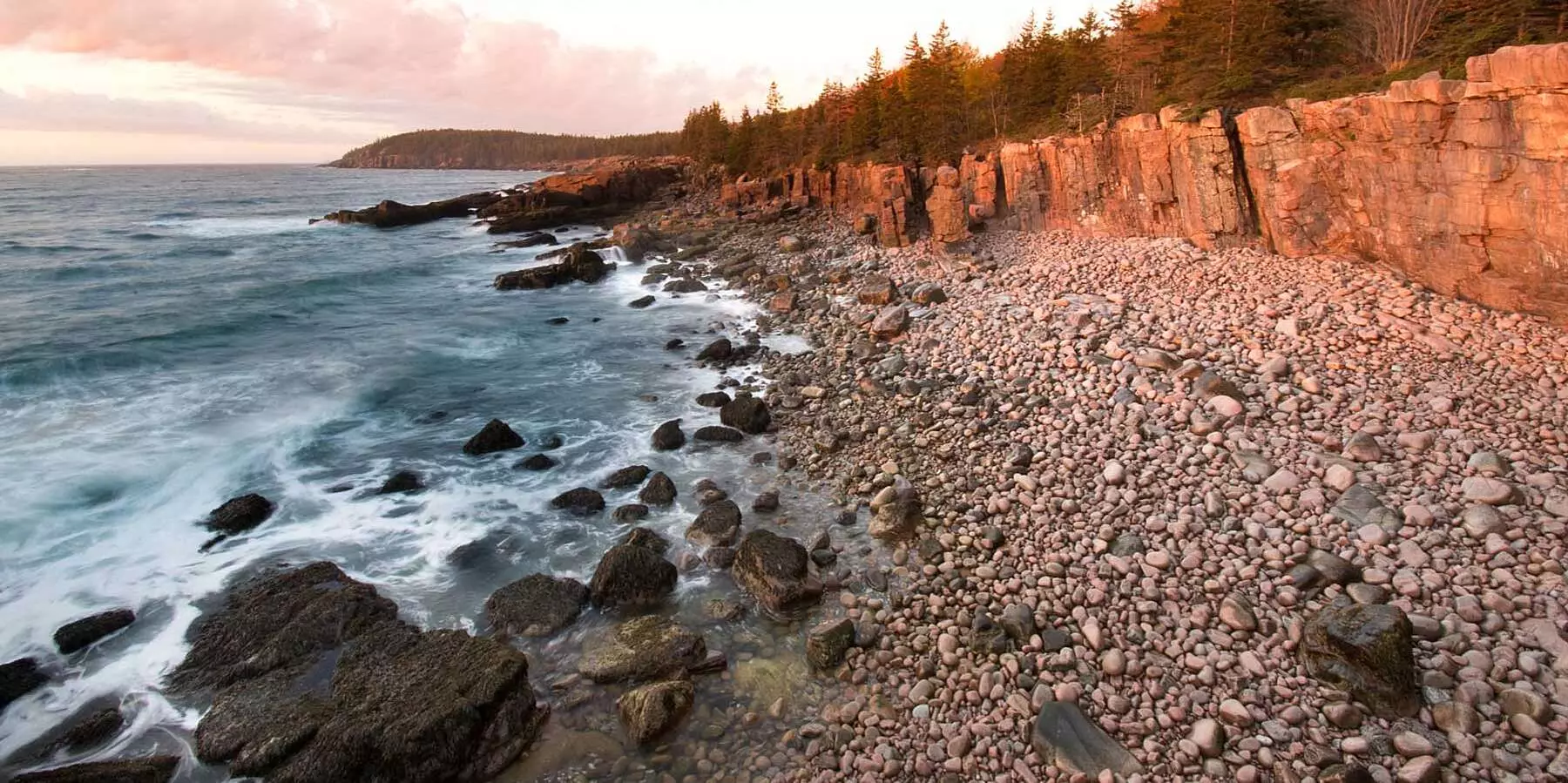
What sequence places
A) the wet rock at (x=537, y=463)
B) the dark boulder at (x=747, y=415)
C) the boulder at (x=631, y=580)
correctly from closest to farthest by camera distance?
the boulder at (x=631, y=580) < the wet rock at (x=537, y=463) < the dark boulder at (x=747, y=415)

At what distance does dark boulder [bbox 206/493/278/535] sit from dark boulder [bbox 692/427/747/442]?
28.3 ft

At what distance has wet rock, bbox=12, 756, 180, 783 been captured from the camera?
7.26 meters

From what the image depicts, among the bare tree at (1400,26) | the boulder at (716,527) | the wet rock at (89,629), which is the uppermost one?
the bare tree at (1400,26)

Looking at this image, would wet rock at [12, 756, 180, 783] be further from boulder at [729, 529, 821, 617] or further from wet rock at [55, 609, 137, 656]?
boulder at [729, 529, 821, 617]

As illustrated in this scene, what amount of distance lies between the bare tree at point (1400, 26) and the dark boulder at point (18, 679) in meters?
30.4

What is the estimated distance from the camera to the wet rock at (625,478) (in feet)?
45.2

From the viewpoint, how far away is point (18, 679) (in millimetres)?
8805

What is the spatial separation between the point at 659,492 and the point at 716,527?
1.95 metres

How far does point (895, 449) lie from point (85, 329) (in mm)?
30453

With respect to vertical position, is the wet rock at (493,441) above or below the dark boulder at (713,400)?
below

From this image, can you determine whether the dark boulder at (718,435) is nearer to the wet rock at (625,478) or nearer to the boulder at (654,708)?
the wet rock at (625,478)

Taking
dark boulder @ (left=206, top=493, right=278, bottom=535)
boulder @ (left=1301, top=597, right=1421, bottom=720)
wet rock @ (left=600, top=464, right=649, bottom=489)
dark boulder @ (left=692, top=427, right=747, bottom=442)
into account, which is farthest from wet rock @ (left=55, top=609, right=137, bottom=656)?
boulder @ (left=1301, top=597, right=1421, bottom=720)

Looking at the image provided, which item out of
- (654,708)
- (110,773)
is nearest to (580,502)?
(654,708)

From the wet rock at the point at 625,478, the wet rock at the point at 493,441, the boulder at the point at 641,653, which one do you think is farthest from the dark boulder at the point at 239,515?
the boulder at the point at 641,653
